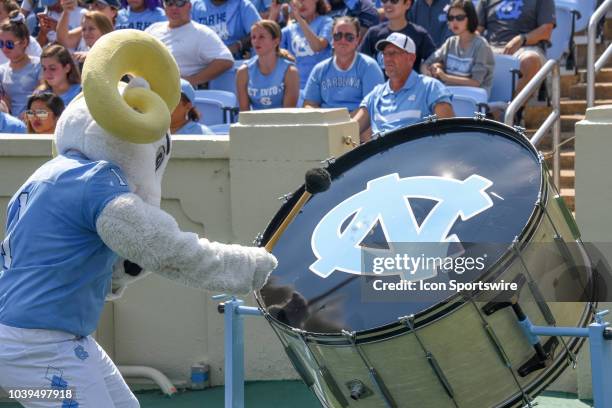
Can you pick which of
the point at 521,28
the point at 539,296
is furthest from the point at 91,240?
the point at 521,28

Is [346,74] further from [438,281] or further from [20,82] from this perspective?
[438,281]

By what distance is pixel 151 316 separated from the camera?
19.3ft

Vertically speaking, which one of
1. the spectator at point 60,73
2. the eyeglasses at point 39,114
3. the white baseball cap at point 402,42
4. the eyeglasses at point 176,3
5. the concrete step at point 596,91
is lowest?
the concrete step at point 596,91

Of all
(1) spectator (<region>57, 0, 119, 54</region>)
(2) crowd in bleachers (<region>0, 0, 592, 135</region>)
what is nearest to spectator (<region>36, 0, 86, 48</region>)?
(1) spectator (<region>57, 0, 119, 54</region>)

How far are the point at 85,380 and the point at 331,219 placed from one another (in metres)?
1.11

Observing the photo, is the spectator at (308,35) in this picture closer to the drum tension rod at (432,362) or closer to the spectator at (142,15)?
the spectator at (142,15)

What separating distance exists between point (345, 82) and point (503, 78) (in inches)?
50.5

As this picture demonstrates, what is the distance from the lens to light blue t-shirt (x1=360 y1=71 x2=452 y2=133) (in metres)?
6.42

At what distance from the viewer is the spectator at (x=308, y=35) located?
8422 millimetres

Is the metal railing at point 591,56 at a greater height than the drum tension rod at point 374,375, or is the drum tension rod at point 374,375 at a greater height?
the metal railing at point 591,56

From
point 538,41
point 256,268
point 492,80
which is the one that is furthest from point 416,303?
point 538,41

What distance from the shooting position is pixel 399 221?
3.80 metres

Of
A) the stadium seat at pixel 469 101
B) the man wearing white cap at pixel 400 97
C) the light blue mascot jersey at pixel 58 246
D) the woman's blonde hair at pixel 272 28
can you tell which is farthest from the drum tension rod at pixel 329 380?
the woman's blonde hair at pixel 272 28

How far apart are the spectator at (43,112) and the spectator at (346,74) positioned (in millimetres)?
1708
